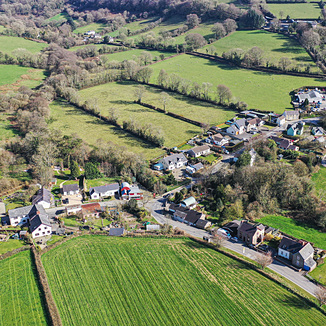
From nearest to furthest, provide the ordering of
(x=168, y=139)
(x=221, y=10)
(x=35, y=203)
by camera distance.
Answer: (x=35, y=203) → (x=168, y=139) → (x=221, y=10)

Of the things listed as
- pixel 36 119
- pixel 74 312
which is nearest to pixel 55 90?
pixel 36 119

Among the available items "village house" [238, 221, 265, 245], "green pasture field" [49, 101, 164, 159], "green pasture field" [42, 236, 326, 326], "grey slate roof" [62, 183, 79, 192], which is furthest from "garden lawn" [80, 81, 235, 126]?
"green pasture field" [42, 236, 326, 326]

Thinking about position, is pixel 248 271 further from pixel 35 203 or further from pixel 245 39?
pixel 245 39

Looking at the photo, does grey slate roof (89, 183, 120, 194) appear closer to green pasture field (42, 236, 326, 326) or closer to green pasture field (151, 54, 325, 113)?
green pasture field (42, 236, 326, 326)

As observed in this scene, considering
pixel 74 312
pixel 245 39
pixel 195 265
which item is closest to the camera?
pixel 74 312

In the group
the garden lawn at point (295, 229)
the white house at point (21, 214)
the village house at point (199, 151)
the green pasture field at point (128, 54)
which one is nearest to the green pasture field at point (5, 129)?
the white house at point (21, 214)

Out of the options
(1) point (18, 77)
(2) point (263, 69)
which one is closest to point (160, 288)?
(2) point (263, 69)

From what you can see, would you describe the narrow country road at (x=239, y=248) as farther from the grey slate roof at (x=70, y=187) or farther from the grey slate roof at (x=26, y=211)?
the grey slate roof at (x=26, y=211)
